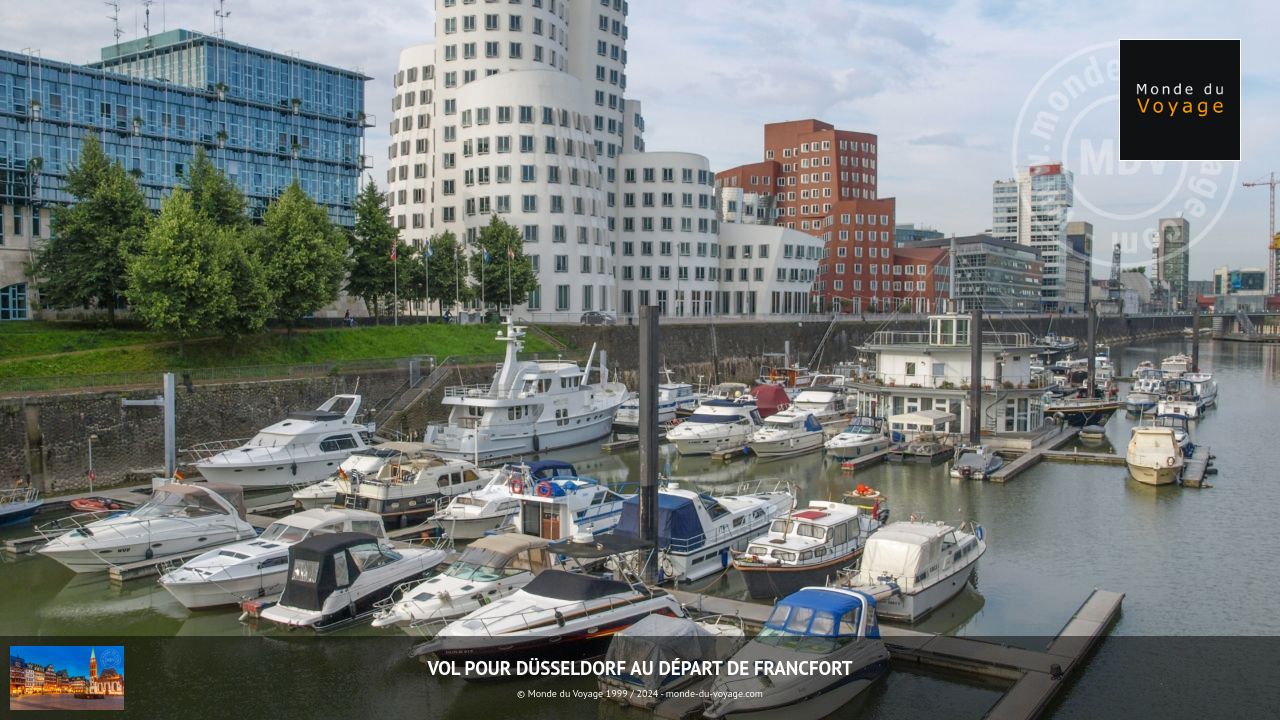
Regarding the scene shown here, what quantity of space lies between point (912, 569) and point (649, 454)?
21.8 feet

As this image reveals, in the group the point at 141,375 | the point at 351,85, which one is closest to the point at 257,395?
the point at 141,375

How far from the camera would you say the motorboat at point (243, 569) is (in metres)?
21.7

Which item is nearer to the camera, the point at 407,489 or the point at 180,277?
the point at 407,489

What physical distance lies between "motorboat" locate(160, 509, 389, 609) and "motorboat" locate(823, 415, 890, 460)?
80.1ft

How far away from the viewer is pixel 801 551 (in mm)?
22297

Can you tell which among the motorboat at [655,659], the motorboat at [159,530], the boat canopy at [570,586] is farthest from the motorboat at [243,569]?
the motorboat at [655,659]

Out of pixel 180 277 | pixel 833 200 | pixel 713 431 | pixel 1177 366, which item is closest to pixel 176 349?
pixel 180 277

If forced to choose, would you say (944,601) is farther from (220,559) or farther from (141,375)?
(141,375)

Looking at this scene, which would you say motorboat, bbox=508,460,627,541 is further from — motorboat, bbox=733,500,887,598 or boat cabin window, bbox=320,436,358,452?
boat cabin window, bbox=320,436,358,452

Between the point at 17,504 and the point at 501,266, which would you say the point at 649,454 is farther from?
the point at 501,266

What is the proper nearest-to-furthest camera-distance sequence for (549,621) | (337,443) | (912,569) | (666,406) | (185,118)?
(549,621)
(912,569)
(337,443)
(666,406)
(185,118)

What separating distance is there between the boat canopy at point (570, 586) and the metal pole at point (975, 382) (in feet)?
91.8

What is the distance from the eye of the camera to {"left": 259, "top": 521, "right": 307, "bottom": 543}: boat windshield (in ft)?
77.8

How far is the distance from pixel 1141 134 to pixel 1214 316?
200 meters
